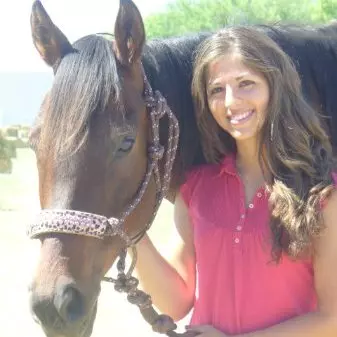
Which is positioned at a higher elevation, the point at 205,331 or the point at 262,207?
the point at 262,207

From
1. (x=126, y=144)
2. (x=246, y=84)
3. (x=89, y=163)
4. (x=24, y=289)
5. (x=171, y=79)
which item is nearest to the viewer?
(x=89, y=163)

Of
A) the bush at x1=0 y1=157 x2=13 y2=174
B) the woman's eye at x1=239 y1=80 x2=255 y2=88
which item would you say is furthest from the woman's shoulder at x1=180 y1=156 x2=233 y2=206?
the bush at x1=0 y1=157 x2=13 y2=174

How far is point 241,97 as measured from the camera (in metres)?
2.33

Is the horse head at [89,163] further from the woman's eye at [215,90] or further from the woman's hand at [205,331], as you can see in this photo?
the woman's hand at [205,331]

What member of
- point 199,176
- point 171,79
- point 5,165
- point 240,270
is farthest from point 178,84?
point 5,165

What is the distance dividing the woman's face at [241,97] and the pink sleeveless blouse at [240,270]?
0.21 meters

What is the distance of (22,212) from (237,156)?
40.9 feet

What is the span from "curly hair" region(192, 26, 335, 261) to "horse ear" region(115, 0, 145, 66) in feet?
0.85

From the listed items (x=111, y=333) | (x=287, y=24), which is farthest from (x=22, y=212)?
(x=287, y=24)

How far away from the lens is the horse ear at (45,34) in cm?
249

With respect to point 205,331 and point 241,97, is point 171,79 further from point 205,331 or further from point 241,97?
point 205,331

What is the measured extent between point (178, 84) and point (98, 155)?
2.13 feet

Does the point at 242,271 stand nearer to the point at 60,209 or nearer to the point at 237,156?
the point at 237,156

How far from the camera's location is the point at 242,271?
7.57ft
